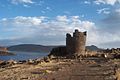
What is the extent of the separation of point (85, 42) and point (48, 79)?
25.6 metres

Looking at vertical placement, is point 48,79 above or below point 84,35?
below

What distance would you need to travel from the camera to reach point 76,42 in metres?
49.7

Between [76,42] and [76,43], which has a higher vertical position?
[76,42]

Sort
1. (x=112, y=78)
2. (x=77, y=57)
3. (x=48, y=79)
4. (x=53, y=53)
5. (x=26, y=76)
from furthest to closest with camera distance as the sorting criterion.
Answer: (x=53, y=53) → (x=77, y=57) → (x=26, y=76) → (x=48, y=79) → (x=112, y=78)

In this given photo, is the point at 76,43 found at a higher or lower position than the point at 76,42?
lower

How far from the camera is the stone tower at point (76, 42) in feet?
163

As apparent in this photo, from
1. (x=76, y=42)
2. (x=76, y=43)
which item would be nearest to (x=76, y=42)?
(x=76, y=42)

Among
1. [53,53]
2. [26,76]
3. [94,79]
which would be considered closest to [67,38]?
[53,53]

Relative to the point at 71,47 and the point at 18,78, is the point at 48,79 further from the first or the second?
the point at 71,47

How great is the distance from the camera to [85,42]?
5028 centimetres

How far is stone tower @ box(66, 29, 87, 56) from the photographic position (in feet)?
163

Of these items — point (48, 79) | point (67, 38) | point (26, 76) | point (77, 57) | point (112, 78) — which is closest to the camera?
point (112, 78)

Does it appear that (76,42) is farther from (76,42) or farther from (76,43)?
(76,43)

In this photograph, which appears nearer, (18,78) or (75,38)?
(18,78)
